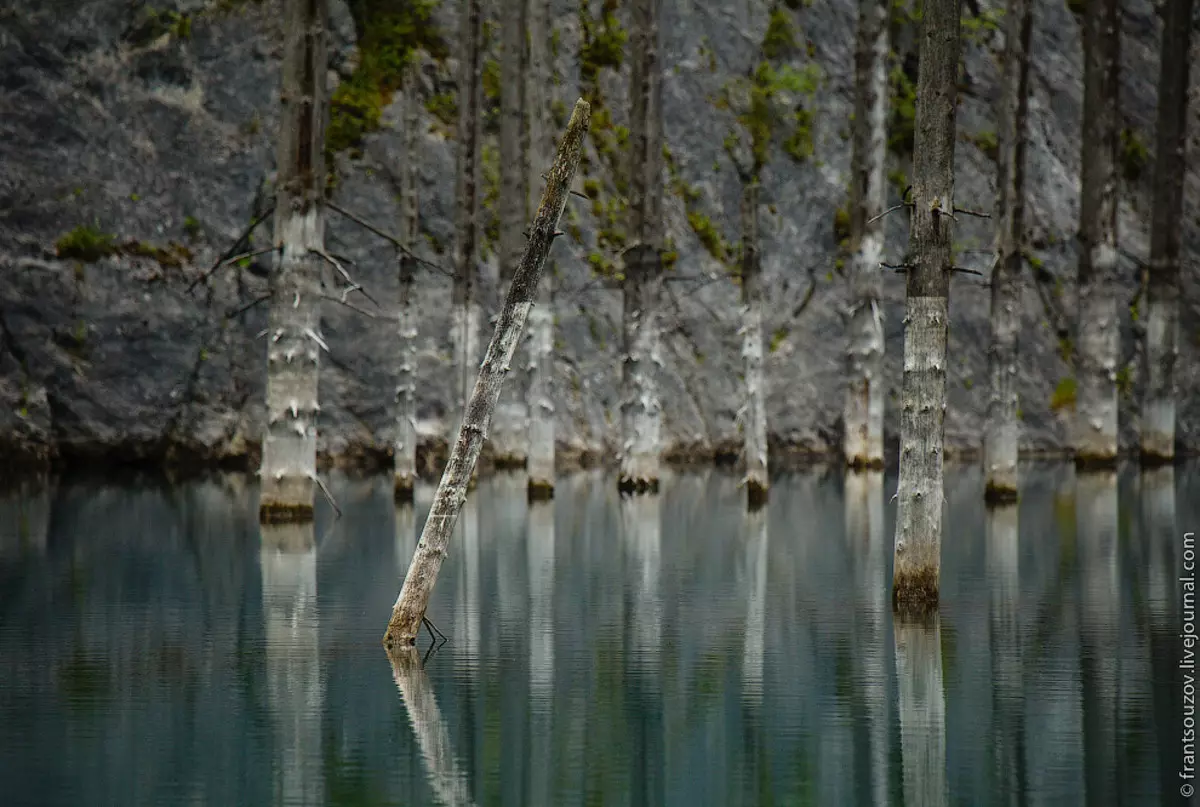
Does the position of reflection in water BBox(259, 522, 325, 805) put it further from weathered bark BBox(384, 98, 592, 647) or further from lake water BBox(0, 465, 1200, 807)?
weathered bark BBox(384, 98, 592, 647)

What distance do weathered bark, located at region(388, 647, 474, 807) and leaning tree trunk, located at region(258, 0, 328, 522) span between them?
1192 cm

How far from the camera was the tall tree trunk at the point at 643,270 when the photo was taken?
33.6 metres

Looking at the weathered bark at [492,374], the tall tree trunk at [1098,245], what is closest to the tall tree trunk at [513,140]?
the tall tree trunk at [1098,245]

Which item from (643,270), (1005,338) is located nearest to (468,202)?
(643,270)

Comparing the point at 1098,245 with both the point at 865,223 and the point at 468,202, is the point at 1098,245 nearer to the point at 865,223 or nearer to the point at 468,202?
the point at 865,223

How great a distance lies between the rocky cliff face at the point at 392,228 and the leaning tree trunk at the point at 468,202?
9956 mm

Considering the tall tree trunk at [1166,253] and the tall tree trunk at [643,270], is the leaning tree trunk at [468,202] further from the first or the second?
the tall tree trunk at [1166,253]

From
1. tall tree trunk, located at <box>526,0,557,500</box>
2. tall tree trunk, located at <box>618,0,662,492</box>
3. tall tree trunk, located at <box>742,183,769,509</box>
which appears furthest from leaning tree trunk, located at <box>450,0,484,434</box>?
tall tree trunk, located at <box>742,183,769,509</box>

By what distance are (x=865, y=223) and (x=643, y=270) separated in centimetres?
1015

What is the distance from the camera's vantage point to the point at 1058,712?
11.6m

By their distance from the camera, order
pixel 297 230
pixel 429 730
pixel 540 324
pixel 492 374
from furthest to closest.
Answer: pixel 540 324 < pixel 297 230 < pixel 492 374 < pixel 429 730

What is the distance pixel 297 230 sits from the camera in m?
25.3

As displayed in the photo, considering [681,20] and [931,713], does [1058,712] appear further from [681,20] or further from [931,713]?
[681,20]

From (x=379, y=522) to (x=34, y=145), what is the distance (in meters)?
25.4
